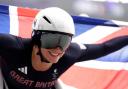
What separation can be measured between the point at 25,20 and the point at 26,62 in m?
0.97

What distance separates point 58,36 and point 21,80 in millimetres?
246

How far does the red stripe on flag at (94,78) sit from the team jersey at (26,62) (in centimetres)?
55

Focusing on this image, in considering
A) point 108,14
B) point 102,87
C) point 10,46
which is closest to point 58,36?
point 10,46

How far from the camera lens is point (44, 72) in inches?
58.9

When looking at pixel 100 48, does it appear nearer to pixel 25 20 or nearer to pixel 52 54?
pixel 52 54

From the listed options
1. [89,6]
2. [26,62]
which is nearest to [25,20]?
[89,6]

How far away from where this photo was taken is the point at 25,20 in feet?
7.91

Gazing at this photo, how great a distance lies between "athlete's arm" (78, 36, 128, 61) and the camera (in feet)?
5.26

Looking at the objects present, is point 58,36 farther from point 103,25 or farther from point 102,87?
point 103,25

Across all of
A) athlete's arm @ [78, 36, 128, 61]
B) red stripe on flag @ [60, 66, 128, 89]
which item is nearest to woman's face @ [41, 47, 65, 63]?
athlete's arm @ [78, 36, 128, 61]

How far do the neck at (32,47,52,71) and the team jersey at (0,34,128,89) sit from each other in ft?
0.04

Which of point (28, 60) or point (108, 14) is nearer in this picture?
point (28, 60)

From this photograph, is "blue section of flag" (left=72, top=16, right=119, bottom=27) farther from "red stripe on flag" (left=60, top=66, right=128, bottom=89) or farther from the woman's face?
the woman's face

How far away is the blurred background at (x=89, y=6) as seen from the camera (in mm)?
3066
